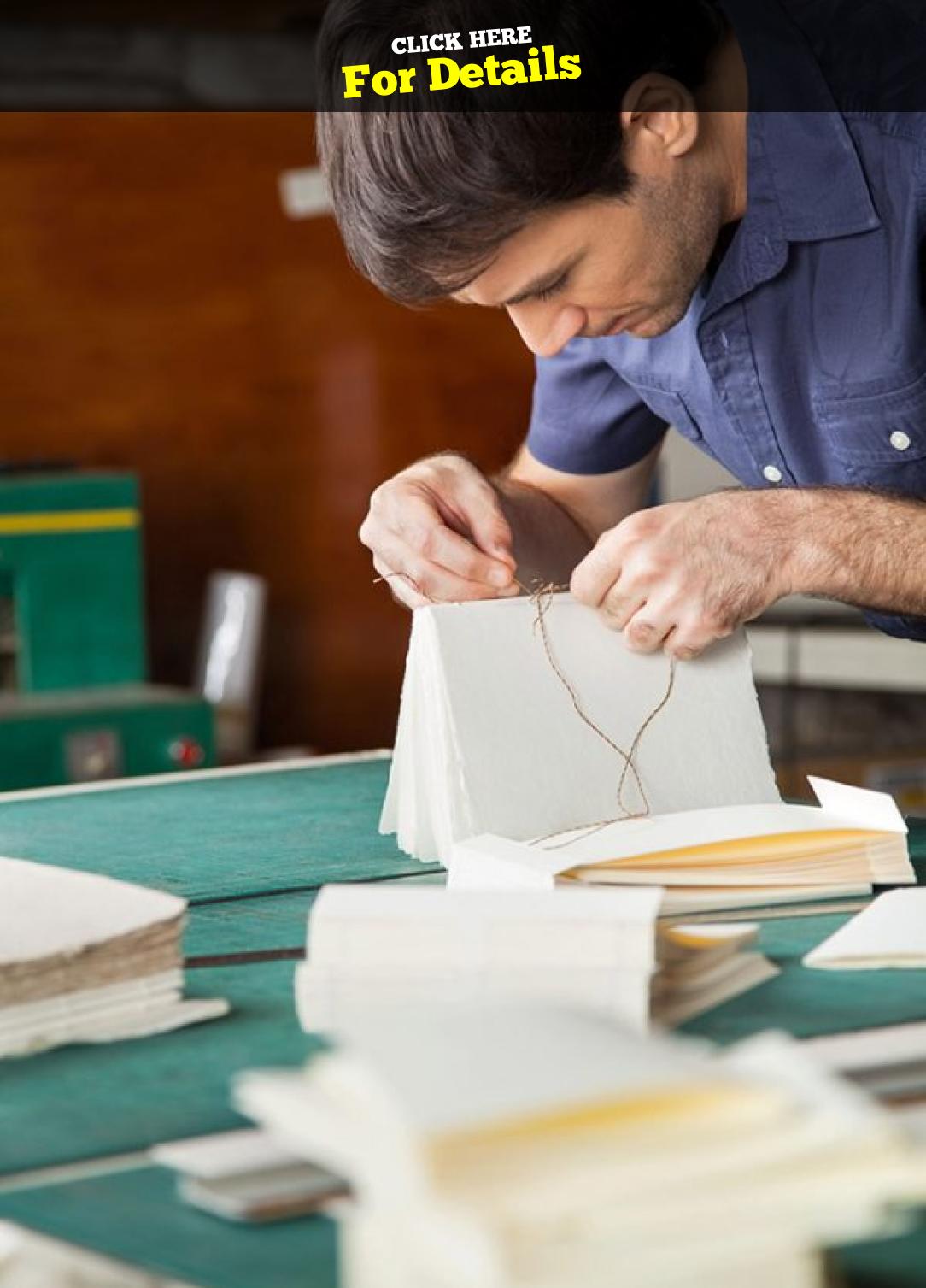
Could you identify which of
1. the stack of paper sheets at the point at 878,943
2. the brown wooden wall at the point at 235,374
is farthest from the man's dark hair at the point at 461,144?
the brown wooden wall at the point at 235,374

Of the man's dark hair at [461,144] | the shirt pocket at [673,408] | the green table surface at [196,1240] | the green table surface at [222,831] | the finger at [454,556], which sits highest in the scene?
the man's dark hair at [461,144]

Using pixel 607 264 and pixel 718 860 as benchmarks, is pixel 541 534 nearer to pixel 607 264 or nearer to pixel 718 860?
pixel 607 264

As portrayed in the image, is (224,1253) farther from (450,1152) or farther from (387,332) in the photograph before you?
(387,332)

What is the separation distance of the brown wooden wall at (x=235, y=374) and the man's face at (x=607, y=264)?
3.95 metres

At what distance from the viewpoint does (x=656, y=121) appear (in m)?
1.89

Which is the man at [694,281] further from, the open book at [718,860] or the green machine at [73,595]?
the green machine at [73,595]

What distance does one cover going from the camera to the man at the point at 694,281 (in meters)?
1.74

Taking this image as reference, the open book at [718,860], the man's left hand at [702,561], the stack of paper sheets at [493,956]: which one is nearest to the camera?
the stack of paper sheets at [493,956]

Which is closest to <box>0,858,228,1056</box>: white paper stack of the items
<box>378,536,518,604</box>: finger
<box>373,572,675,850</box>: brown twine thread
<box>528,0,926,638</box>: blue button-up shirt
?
<box>373,572,675,850</box>: brown twine thread

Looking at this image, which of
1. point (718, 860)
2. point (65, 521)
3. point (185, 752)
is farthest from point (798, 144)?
point (65, 521)

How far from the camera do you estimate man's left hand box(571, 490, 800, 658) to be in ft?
5.60

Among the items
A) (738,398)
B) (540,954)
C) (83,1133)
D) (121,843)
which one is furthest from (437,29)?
(83,1133)

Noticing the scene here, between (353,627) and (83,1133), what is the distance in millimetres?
5263

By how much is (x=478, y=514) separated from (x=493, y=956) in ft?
2.84
